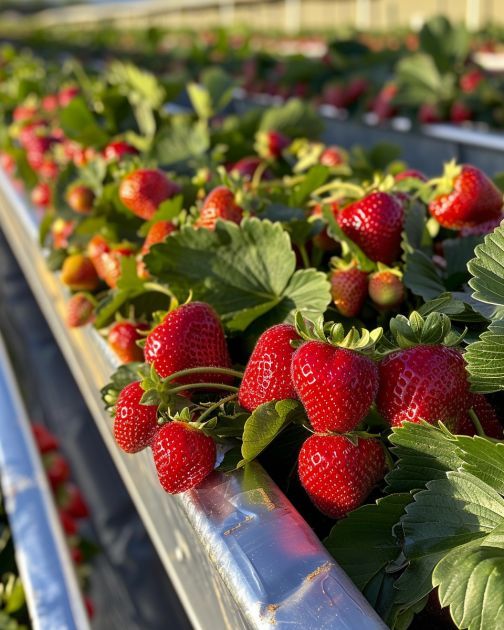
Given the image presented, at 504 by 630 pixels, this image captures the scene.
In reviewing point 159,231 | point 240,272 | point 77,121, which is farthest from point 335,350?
point 77,121

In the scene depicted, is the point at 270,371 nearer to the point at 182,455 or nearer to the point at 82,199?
the point at 182,455

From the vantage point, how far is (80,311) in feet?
4.96

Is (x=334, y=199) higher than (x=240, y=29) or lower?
higher

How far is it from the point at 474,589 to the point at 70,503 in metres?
1.96

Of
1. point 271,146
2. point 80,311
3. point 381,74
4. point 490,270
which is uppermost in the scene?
point 490,270

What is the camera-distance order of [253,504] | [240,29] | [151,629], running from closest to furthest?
[253,504] → [151,629] → [240,29]

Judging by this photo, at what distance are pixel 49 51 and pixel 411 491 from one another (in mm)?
9350

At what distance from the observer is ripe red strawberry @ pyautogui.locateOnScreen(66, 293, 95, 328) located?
1504mm

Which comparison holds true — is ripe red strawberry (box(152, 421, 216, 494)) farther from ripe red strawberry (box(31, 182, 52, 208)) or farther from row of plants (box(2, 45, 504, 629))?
ripe red strawberry (box(31, 182, 52, 208))

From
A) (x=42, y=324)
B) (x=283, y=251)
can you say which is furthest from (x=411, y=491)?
(x=42, y=324)

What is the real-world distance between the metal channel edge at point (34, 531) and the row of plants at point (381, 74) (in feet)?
5.11

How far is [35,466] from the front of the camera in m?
1.61

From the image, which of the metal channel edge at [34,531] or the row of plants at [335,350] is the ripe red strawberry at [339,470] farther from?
the metal channel edge at [34,531]

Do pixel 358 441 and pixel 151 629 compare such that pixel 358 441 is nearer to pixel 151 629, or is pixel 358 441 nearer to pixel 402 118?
pixel 151 629
